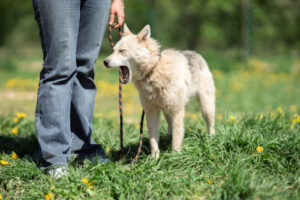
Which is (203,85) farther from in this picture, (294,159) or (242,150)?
(294,159)

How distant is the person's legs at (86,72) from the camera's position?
272cm

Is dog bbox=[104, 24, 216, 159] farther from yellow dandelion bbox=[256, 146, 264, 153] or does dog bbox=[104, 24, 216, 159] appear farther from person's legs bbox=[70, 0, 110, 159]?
yellow dandelion bbox=[256, 146, 264, 153]

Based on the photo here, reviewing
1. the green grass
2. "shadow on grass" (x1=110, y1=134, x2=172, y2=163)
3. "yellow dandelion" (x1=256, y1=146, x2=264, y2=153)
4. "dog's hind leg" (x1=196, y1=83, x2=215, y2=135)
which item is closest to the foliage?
"dog's hind leg" (x1=196, y1=83, x2=215, y2=135)

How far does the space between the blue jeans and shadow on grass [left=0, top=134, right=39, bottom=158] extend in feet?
2.30

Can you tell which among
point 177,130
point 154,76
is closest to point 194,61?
point 154,76

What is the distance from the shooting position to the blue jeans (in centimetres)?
240

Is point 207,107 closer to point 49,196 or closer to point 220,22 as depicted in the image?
point 49,196

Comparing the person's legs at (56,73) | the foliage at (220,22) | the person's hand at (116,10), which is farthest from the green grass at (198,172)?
the foliage at (220,22)

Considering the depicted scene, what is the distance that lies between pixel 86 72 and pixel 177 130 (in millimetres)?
1093

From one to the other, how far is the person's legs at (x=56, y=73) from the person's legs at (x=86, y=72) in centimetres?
18

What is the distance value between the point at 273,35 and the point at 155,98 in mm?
15286

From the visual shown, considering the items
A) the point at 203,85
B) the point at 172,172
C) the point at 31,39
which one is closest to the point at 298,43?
the point at 203,85

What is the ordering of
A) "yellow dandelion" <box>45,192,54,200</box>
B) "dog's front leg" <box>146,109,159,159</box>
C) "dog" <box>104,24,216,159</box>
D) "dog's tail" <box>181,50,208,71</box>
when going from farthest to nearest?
"dog's tail" <box>181,50,208,71</box> → "dog's front leg" <box>146,109,159,159</box> → "dog" <box>104,24,216,159</box> → "yellow dandelion" <box>45,192,54,200</box>

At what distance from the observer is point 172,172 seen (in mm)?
2643
